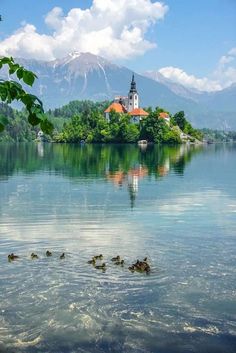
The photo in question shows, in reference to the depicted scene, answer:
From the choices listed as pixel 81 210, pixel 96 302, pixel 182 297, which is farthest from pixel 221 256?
pixel 81 210

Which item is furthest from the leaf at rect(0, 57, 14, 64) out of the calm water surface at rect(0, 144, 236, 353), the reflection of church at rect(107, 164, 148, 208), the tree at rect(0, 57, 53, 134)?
the reflection of church at rect(107, 164, 148, 208)

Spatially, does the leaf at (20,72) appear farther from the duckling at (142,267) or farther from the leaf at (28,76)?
the duckling at (142,267)

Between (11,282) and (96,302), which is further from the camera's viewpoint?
(11,282)

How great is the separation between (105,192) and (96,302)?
2962cm

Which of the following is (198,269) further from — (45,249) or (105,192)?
(105,192)

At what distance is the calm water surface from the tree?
8.42m

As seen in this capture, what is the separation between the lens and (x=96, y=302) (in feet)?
52.5

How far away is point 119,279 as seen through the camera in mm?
18609

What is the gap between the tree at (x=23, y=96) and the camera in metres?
5.84

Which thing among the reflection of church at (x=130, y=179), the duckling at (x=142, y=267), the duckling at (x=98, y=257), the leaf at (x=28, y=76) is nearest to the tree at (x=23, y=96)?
the leaf at (x=28, y=76)

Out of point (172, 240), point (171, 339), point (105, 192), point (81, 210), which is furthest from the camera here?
point (105, 192)

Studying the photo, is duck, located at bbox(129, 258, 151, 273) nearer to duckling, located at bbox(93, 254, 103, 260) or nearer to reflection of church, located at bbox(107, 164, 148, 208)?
duckling, located at bbox(93, 254, 103, 260)

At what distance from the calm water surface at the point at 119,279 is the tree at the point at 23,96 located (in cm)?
842

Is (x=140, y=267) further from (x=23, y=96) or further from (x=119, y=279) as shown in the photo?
(x=23, y=96)
